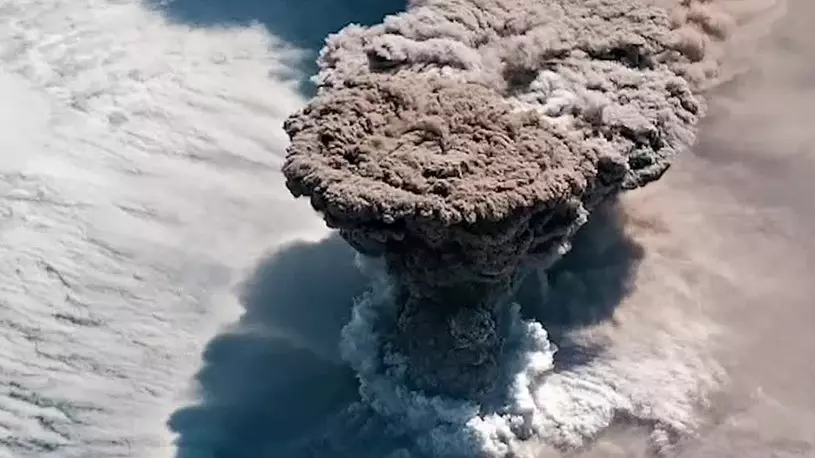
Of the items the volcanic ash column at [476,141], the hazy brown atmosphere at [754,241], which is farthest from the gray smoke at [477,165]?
the hazy brown atmosphere at [754,241]

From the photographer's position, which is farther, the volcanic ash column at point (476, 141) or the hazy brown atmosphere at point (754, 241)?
the hazy brown atmosphere at point (754, 241)

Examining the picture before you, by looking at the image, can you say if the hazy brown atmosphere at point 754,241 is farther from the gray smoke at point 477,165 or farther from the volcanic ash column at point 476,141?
the volcanic ash column at point 476,141

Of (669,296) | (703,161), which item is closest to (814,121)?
(703,161)

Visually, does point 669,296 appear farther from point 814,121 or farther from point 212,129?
point 212,129

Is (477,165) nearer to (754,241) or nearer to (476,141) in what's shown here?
(476,141)

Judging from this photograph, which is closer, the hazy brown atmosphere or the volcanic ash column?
the volcanic ash column

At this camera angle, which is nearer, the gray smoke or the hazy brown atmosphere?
the gray smoke

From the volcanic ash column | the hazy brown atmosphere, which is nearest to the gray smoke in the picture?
the volcanic ash column

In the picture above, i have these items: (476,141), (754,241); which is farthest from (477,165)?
(754,241)

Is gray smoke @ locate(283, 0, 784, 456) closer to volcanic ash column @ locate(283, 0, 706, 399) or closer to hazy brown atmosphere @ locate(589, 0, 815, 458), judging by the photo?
volcanic ash column @ locate(283, 0, 706, 399)
